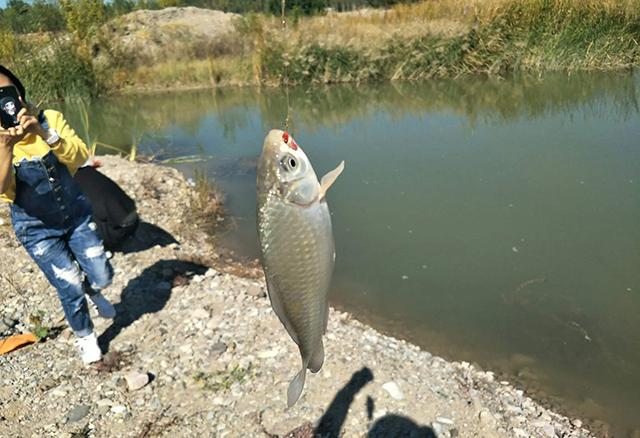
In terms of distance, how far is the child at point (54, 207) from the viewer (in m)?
3.44

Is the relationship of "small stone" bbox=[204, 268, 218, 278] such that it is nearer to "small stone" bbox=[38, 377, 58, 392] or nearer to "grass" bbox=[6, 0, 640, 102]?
"small stone" bbox=[38, 377, 58, 392]

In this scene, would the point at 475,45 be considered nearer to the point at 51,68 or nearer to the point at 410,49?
the point at 410,49

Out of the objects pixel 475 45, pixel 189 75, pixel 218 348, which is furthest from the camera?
pixel 189 75

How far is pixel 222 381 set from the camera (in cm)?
379

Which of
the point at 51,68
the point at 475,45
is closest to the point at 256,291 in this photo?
the point at 475,45

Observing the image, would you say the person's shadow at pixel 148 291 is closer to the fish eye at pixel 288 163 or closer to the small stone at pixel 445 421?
the small stone at pixel 445 421

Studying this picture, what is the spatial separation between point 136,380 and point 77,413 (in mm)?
422

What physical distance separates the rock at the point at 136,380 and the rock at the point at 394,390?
168 centimetres

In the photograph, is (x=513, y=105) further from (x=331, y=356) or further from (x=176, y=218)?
(x=331, y=356)

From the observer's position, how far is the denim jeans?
3.62 meters

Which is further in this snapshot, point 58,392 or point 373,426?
point 58,392

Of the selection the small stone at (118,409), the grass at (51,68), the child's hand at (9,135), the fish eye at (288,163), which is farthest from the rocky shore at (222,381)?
the grass at (51,68)

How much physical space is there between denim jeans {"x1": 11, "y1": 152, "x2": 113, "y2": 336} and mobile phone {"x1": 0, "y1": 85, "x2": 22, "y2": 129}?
34 centimetres

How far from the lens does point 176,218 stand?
24.6 feet
